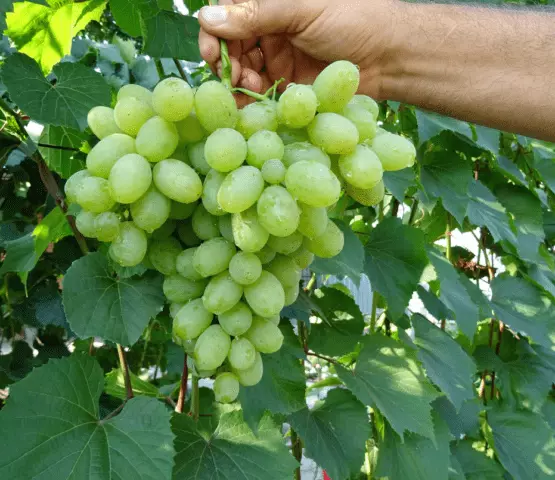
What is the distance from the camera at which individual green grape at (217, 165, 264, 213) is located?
1.56 ft

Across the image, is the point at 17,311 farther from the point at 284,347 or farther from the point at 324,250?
the point at 324,250

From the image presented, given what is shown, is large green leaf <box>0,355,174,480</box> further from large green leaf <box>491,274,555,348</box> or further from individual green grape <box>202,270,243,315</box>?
large green leaf <box>491,274,555,348</box>

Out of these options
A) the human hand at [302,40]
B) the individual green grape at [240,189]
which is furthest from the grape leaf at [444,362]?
the individual green grape at [240,189]

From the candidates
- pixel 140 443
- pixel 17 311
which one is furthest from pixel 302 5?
pixel 17 311

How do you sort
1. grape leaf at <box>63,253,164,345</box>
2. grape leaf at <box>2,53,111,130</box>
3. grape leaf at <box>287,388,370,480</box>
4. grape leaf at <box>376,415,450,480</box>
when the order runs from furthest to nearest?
grape leaf at <box>376,415,450,480</box>, grape leaf at <box>287,388,370,480</box>, grape leaf at <box>2,53,111,130</box>, grape leaf at <box>63,253,164,345</box>

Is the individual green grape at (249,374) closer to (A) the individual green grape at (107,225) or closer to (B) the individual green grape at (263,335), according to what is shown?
(B) the individual green grape at (263,335)

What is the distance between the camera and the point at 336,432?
39.7 inches

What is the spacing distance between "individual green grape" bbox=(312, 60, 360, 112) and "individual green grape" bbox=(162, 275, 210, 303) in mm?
226

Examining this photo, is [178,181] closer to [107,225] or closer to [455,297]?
[107,225]

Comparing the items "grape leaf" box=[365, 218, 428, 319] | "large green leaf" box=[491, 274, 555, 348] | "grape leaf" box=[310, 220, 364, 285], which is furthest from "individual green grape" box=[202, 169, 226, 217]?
"large green leaf" box=[491, 274, 555, 348]

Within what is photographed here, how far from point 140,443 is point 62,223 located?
449 millimetres

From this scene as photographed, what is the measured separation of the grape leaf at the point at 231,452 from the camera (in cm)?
76

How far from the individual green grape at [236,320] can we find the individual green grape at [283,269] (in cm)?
5

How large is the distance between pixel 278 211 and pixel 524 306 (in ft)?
4.64
